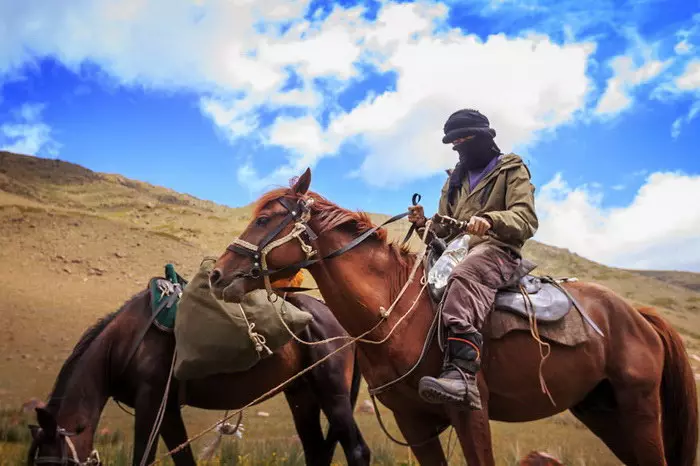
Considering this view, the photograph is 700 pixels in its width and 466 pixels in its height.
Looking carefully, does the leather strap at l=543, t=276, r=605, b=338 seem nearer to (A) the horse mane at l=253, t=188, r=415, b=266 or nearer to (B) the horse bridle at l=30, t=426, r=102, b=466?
(A) the horse mane at l=253, t=188, r=415, b=266

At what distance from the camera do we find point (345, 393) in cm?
613

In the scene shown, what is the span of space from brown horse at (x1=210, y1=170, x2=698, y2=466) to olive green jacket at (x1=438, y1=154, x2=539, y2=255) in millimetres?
667

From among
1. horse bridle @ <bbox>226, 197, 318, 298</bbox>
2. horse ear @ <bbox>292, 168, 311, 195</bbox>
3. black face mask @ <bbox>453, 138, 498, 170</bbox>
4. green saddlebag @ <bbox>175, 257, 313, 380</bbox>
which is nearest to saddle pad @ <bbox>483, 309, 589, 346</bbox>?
black face mask @ <bbox>453, 138, 498, 170</bbox>

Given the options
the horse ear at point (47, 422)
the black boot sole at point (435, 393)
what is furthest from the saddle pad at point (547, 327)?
the horse ear at point (47, 422)

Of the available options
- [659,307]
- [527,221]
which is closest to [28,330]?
[527,221]

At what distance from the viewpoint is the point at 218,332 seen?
215 inches

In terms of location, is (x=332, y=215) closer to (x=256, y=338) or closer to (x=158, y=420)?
(x=256, y=338)

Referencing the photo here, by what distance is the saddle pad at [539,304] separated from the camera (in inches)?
167

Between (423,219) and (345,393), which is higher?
(423,219)

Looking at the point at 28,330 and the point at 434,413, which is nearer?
the point at 434,413

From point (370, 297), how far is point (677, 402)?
3.03 meters

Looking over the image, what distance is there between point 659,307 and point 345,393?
39.8m

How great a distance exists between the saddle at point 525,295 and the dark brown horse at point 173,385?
234 cm

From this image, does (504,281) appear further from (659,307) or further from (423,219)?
(659,307)
